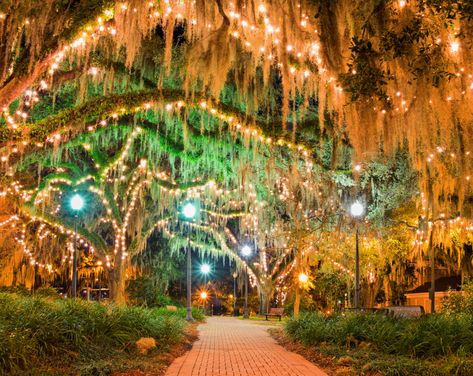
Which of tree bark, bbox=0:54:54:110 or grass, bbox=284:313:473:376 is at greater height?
tree bark, bbox=0:54:54:110

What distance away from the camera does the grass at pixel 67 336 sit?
7.00 m

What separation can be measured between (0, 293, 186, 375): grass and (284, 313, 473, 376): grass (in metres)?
3.39

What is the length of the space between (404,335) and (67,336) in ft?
18.2

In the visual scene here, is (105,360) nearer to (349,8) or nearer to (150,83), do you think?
(349,8)

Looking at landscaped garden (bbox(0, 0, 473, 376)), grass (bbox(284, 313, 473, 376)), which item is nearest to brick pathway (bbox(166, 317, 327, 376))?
landscaped garden (bbox(0, 0, 473, 376))

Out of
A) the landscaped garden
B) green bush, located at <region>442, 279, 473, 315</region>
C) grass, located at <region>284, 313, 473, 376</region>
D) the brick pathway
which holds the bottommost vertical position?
the brick pathway

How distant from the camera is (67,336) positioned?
8406 mm

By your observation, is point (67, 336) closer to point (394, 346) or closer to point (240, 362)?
point (240, 362)

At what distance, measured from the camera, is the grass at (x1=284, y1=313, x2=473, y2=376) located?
7539 mm

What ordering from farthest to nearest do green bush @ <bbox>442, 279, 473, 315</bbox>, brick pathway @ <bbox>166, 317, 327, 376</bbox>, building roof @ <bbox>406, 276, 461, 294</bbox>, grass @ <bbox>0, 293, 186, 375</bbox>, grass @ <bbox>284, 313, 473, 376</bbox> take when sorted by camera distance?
building roof @ <bbox>406, 276, 461, 294</bbox>
green bush @ <bbox>442, 279, 473, 315</bbox>
brick pathway @ <bbox>166, 317, 327, 376</bbox>
grass @ <bbox>284, 313, 473, 376</bbox>
grass @ <bbox>0, 293, 186, 375</bbox>

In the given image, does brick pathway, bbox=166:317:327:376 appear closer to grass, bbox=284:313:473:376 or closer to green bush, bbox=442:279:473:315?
grass, bbox=284:313:473:376

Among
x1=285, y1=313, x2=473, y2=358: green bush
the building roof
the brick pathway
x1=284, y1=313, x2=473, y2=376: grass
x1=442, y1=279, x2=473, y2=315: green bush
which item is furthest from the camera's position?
the building roof

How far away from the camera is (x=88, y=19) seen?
873 centimetres

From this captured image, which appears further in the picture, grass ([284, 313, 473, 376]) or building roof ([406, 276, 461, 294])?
building roof ([406, 276, 461, 294])
